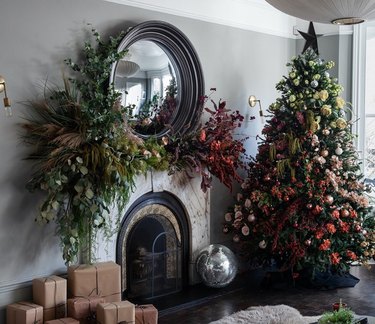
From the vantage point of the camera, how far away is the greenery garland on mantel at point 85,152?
12.9 ft

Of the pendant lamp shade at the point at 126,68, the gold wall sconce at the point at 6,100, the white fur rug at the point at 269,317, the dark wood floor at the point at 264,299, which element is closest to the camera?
the gold wall sconce at the point at 6,100

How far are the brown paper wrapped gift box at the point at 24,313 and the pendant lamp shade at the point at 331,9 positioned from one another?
2.46 meters

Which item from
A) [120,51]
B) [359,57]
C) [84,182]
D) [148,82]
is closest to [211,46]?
[148,82]

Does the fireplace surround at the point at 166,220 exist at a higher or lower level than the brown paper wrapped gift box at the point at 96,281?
higher

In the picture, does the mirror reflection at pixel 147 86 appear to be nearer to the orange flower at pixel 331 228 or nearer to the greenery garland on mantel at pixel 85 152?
the greenery garland on mantel at pixel 85 152

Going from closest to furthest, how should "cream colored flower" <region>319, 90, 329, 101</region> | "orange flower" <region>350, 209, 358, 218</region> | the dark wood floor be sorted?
the dark wood floor → "orange flower" <region>350, 209, 358, 218</region> → "cream colored flower" <region>319, 90, 329, 101</region>

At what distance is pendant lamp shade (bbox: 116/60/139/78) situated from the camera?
4.61m

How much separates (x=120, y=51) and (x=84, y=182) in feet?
3.78

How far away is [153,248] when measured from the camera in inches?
191

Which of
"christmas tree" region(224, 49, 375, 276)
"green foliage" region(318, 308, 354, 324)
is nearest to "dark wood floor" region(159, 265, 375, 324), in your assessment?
"christmas tree" region(224, 49, 375, 276)

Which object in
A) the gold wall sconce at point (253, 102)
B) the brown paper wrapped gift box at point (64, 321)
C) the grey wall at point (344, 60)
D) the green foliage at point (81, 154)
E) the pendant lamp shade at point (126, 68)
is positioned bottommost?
the brown paper wrapped gift box at point (64, 321)

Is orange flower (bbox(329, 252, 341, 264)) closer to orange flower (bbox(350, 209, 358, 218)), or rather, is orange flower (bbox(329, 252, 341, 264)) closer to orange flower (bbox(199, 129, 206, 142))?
orange flower (bbox(350, 209, 358, 218))

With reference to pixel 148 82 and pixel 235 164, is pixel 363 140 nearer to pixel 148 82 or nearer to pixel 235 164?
pixel 235 164

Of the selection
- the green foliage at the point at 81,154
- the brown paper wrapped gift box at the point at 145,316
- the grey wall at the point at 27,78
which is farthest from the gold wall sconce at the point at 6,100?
the brown paper wrapped gift box at the point at 145,316
